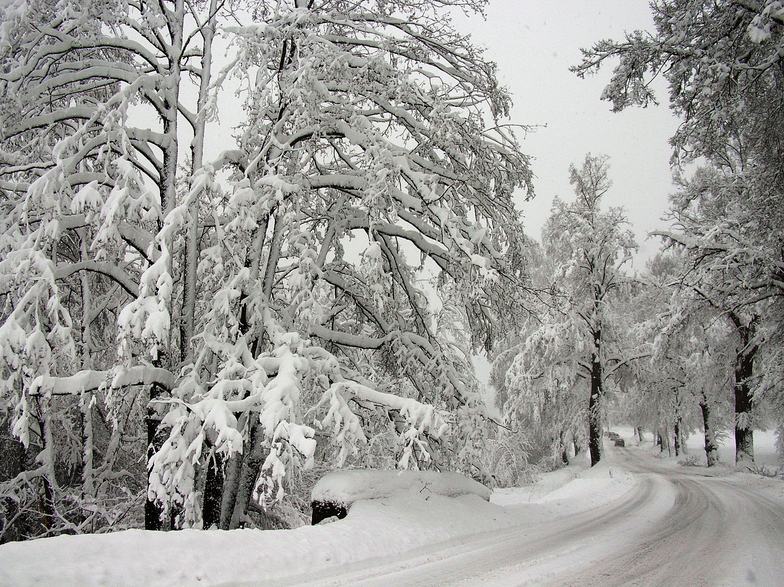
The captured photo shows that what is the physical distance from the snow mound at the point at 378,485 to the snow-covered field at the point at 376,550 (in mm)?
120

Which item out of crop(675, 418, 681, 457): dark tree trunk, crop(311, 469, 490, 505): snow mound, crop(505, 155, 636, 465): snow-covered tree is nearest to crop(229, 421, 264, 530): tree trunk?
crop(311, 469, 490, 505): snow mound

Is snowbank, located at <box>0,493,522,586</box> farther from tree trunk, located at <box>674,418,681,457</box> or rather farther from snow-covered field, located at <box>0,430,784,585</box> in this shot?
tree trunk, located at <box>674,418,681,457</box>

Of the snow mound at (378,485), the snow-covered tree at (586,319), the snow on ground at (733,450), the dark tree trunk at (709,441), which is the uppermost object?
the snow-covered tree at (586,319)

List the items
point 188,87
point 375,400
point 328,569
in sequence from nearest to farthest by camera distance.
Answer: point 328,569 < point 375,400 < point 188,87

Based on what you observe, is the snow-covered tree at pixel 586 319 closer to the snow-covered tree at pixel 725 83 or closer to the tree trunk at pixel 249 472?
the snow-covered tree at pixel 725 83

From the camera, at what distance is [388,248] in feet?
29.3

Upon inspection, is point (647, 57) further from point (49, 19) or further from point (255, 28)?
point (49, 19)

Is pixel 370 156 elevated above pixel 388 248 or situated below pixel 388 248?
above

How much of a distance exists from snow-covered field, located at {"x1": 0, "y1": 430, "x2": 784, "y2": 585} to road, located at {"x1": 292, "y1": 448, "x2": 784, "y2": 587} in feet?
0.09

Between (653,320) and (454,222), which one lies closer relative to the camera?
(454,222)

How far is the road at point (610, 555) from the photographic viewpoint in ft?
15.2

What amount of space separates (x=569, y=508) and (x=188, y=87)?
1092 cm

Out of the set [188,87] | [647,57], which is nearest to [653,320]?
[647,57]

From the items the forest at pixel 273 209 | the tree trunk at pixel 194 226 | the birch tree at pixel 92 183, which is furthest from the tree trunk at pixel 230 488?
the birch tree at pixel 92 183
